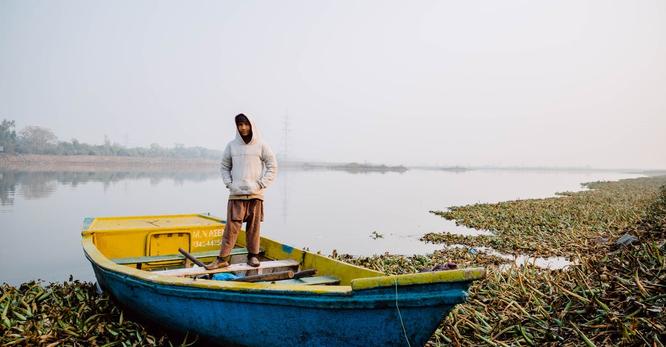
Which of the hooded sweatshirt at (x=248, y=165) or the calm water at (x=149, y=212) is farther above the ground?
the hooded sweatshirt at (x=248, y=165)

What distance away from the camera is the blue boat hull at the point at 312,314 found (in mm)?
3984

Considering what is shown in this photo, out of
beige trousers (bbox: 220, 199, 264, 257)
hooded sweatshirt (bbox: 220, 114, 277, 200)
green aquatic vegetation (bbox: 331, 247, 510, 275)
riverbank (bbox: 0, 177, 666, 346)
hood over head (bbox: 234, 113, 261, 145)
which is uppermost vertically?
hood over head (bbox: 234, 113, 261, 145)

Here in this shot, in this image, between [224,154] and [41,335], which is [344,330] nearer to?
[224,154]

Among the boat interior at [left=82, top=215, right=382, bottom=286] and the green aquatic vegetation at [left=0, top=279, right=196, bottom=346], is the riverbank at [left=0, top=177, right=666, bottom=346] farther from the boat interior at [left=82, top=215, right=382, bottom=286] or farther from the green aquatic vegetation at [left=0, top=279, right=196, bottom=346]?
the boat interior at [left=82, top=215, right=382, bottom=286]

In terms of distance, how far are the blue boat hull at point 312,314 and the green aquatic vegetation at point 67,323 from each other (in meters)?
0.73

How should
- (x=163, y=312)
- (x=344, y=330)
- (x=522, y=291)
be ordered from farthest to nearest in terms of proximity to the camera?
(x=522, y=291), (x=163, y=312), (x=344, y=330)

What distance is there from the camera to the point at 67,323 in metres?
6.51

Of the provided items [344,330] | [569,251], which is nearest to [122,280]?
[344,330]

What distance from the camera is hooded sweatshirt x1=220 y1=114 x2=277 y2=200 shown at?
268 inches

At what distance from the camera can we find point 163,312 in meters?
5.71

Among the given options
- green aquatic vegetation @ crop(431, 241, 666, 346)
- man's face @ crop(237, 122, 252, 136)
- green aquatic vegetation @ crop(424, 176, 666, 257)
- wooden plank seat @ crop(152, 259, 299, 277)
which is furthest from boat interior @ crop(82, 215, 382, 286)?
green aquatic vegetation @ crop(424, 176, 666, 257)

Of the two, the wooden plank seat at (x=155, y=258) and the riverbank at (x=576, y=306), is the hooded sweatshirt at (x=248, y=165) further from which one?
the riverbank at (x=576, y=306)

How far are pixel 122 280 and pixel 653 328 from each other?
645 centimetres

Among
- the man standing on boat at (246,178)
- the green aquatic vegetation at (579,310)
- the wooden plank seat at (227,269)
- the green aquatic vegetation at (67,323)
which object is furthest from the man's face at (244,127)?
the green aquatic vegetation at (579,310)
